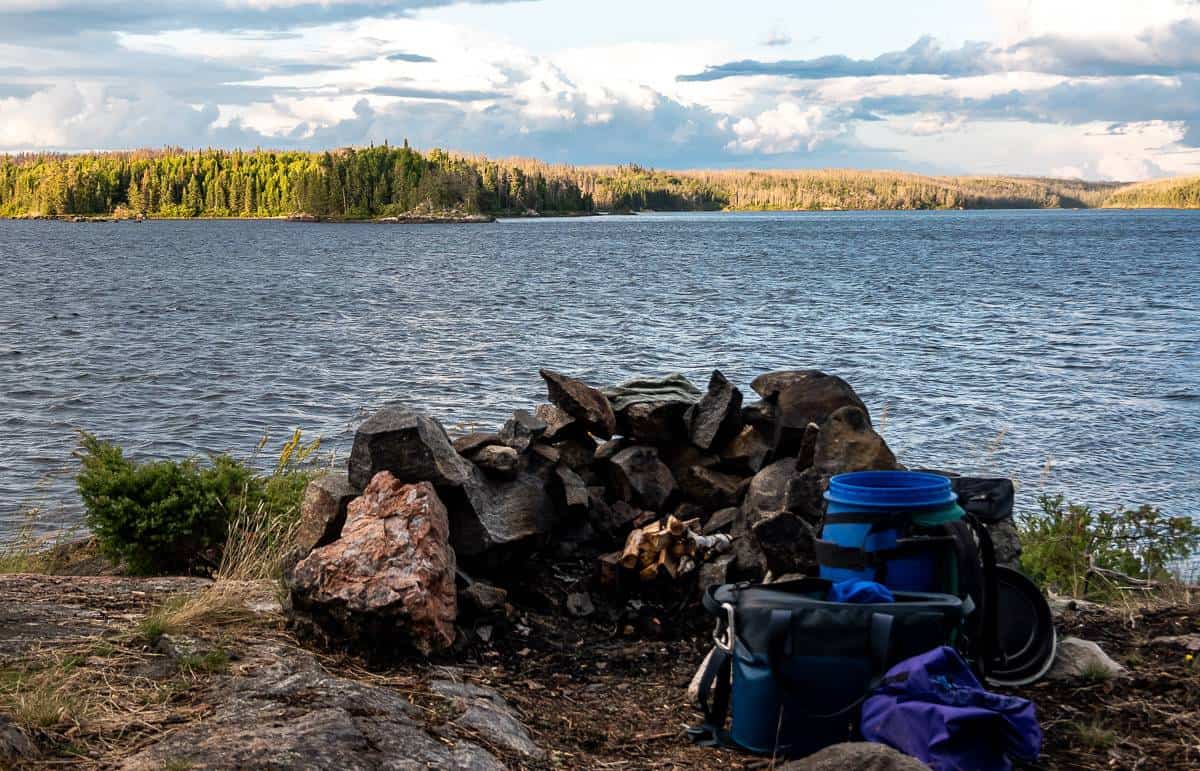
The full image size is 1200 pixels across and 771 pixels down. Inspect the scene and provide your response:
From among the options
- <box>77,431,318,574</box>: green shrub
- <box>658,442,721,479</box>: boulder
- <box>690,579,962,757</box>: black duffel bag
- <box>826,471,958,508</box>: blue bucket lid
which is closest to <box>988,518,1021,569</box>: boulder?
<box>826,471,958,508</box>: blue bucket lid

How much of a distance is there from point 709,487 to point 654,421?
2.42ft

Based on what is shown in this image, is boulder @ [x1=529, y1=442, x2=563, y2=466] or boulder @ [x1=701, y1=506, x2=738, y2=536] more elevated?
boulder @ [x1=529, y1=442, x2=563, y2=466]

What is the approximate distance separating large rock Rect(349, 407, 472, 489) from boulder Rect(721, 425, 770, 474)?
2.61 metres

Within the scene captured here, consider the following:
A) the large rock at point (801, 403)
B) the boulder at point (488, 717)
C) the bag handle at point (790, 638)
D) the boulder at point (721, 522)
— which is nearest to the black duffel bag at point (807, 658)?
the bag handle at point (790, 638)

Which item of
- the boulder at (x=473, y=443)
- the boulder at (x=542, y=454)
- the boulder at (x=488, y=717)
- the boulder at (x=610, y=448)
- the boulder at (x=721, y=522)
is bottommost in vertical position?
the boulder at (x=488, y=717)

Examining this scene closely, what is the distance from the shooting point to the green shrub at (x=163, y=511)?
27.9ft

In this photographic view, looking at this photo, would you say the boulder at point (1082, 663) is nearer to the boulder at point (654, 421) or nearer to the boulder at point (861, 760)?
the boulder at point (861, 760)

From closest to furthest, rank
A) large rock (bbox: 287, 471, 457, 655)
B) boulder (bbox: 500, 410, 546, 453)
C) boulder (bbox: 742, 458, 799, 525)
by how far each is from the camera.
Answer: large rock (bbox: 287, 471, 457, 655) → boulder (bbox: 742, 458, 799, 525) → boulder (bbox: 500, 410, 546, 453)

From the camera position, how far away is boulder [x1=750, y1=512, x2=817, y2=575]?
21.5ft

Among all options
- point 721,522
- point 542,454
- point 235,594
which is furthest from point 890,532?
point 235,594

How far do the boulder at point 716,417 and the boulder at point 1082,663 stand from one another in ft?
10.9

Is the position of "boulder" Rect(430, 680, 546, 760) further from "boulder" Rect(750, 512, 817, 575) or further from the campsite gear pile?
"boulder" Rect(750, 512, 817, 575)

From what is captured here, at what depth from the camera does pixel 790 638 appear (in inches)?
191

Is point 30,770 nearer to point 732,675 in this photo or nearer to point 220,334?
point 732,675
